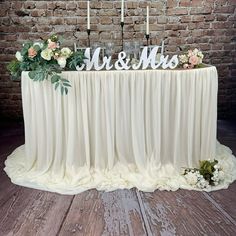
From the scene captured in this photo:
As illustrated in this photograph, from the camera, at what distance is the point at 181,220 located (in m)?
1.91

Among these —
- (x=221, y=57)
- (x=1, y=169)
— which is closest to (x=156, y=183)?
(x=1, y=169)

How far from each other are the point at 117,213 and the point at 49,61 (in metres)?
1.20

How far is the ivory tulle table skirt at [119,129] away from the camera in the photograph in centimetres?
235

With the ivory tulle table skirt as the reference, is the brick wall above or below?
above

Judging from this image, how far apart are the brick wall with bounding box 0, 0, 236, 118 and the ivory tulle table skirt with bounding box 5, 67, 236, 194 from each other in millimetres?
1535

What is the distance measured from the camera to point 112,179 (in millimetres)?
2412

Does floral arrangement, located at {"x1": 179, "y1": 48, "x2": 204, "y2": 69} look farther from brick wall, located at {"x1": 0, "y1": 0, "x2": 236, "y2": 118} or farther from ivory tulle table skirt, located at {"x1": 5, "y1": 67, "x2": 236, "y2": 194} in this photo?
brick wall, located at {"x1": 0, "y1": 0, "x2": 236, "y2": 118}

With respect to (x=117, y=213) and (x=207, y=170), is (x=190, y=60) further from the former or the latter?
(x=117, y=213)

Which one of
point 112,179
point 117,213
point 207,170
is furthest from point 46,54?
point 207,170

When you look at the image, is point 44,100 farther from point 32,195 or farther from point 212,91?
point 212,91

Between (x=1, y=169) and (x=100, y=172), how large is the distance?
2.90 ft

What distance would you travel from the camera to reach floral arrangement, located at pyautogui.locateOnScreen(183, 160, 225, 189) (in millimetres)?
2324

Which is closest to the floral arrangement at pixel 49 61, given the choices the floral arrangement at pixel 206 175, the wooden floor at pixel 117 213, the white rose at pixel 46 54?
the white rose at pixel 46 54

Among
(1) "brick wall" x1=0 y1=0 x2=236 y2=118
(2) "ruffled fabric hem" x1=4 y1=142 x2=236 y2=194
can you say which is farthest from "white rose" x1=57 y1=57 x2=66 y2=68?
(1) "brick wall" x1=0 y1=0 x2=236 y2=118
